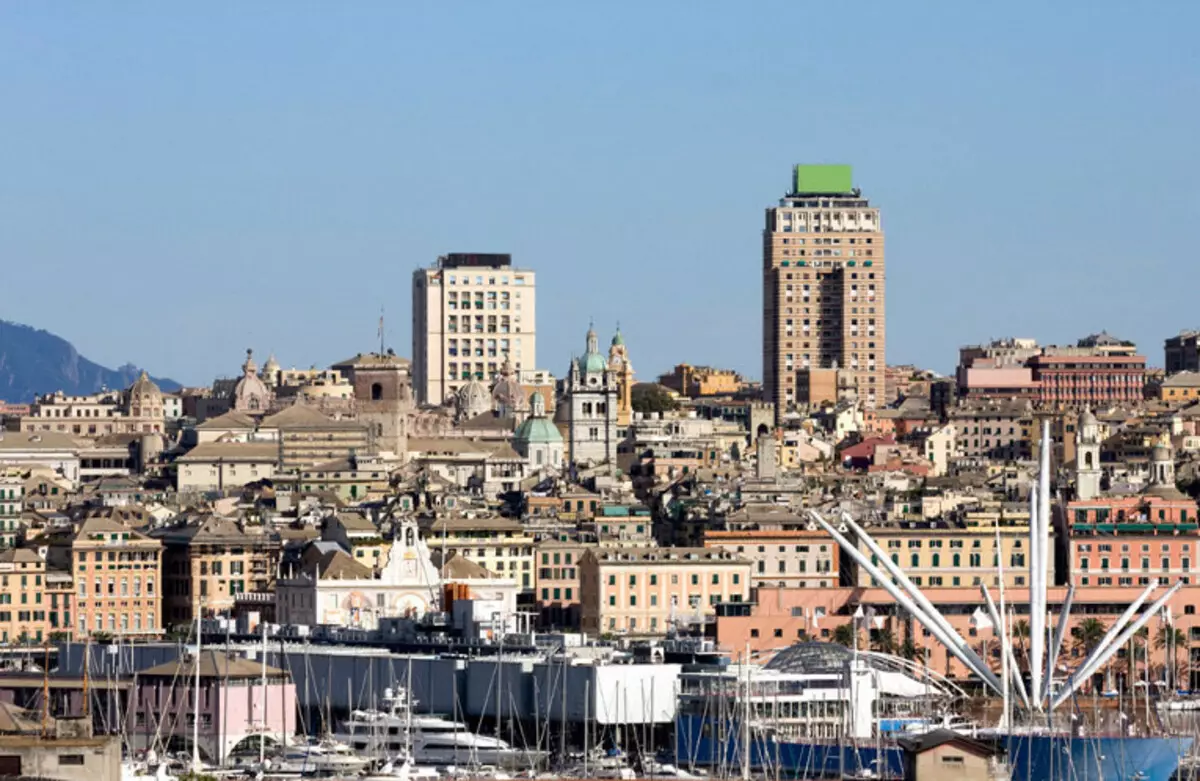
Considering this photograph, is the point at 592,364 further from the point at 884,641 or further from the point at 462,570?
the point at 884,641

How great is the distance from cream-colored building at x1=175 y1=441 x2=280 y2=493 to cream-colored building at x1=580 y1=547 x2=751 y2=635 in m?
50.1

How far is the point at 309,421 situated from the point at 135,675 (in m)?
90.7

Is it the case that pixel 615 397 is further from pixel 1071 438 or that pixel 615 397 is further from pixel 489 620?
pixel 489 620

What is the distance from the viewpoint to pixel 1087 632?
378 ft

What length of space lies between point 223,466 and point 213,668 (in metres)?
83.9

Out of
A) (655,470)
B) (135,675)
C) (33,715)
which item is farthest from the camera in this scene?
(655,470)

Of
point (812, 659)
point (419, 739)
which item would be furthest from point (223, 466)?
point (419, 739)

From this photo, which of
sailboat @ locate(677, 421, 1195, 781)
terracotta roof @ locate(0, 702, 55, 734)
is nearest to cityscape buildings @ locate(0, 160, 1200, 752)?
sailboat @ locate(677, 421, 1195, 781)

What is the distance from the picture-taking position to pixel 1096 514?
5059 inches

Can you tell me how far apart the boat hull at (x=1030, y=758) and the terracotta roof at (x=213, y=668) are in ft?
40.3

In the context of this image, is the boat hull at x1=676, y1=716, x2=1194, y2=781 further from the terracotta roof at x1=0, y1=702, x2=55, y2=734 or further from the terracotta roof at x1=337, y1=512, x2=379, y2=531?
the terracotta roof at x1=337, y1=512, x2=379, y2=531

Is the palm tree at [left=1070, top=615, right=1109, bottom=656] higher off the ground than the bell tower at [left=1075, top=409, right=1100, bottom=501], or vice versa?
the bell tower at [left=1075, top=409, right=1100, bottom=501]

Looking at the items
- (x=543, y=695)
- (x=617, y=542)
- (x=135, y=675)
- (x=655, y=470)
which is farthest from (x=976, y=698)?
(x=655, y=470)

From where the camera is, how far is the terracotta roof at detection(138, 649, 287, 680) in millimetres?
94938
